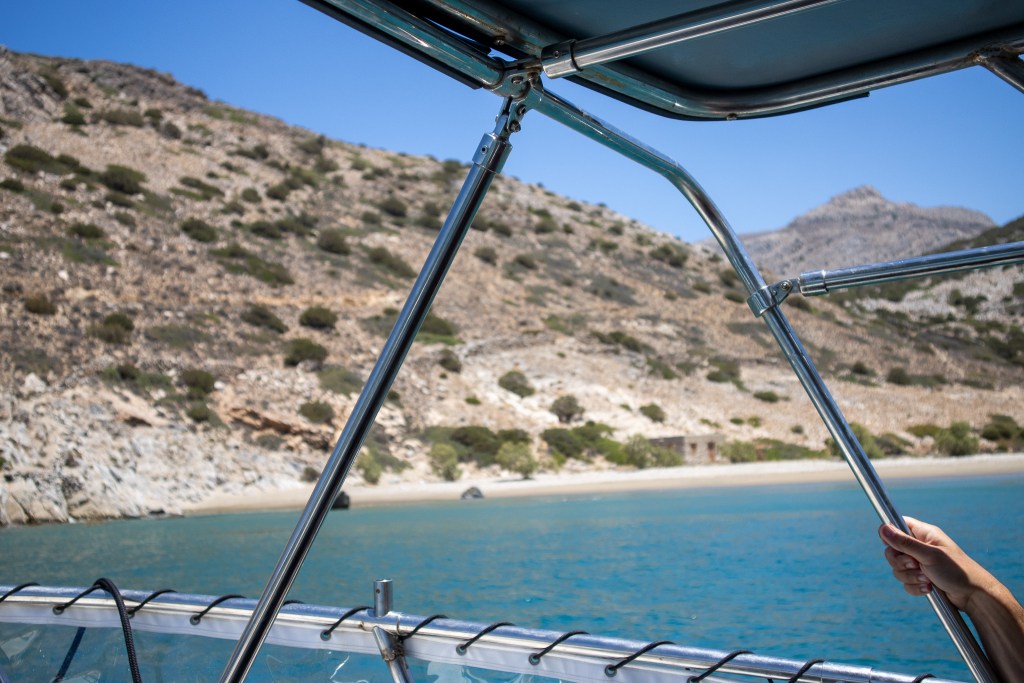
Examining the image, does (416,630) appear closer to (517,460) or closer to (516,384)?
(517,460)

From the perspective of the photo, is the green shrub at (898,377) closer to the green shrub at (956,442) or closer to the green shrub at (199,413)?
the green shrub at (956,442)

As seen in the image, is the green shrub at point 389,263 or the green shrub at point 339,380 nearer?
the green shrub at point 339,380

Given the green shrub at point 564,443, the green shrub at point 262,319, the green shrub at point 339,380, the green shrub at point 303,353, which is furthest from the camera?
the green shrub at point 262,319

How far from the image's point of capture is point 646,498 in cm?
1812

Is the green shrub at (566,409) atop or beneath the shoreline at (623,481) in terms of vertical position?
atop

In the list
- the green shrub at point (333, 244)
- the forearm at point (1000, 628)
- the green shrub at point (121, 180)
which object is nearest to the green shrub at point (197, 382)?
the green shrub at point (333, 244)

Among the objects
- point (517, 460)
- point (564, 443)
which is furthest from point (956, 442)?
point (517, 460)

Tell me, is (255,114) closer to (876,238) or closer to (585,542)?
(585,542)

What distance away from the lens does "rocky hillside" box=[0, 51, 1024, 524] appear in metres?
18.7

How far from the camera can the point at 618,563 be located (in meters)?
10.7

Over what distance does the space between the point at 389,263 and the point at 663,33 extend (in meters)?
29.5

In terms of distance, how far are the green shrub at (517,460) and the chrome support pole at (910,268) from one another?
66.0 ft

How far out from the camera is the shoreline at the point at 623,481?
1773 centimetres

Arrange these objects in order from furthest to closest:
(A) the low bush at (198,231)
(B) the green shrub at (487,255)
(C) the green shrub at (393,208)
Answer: (C) the green shrub at (393,208) → (B) the green shrub at (487,255) → (A) the low bush at (198,231)
